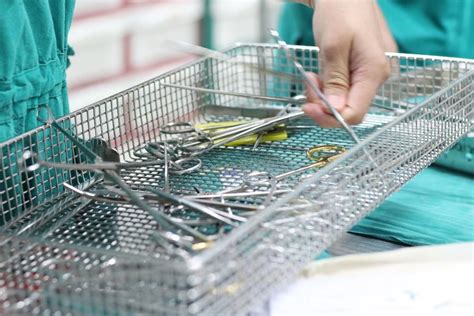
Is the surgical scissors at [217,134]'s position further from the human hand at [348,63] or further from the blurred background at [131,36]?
the blurred background at [131,36]

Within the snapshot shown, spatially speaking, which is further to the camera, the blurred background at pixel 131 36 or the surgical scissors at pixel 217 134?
the blurred background at pixel 131 36

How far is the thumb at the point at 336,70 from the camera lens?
0.79 meters

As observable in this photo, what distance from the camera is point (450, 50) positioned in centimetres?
124

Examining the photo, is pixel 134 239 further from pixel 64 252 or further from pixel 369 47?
pixel 369 47

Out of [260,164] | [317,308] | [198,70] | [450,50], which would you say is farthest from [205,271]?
[450,50]

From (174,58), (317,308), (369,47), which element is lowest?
(174,58)

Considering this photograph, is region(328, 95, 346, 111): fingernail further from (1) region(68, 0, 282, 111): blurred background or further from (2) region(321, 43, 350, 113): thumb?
(1) region(68, 0, 282, 111): blurred background

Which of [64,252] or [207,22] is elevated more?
[64,252]

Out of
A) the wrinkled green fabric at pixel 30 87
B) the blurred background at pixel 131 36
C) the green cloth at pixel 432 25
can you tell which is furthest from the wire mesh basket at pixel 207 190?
the blurred background at pixel 131 36

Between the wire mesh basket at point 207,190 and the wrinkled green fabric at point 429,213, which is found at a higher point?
the wire mesh basket at point 207,190

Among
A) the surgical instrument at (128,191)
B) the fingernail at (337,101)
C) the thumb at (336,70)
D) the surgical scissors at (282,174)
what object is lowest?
the surgical scissors at (282,174)

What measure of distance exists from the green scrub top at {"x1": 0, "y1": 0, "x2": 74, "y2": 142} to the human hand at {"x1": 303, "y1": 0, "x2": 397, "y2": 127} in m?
0.25

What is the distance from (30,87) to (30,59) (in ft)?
0.09

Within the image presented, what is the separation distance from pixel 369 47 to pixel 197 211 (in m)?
0.26
